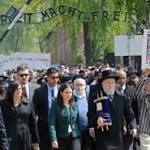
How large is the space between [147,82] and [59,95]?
1.58 m

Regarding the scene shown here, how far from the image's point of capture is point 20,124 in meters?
10.1

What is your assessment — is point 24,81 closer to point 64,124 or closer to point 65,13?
point 64,124

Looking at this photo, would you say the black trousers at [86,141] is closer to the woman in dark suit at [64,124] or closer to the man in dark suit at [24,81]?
the woman in dark suit at [64,124]

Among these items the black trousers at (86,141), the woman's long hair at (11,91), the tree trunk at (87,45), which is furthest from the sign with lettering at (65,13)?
Result: the woman's long hair at (11,91)

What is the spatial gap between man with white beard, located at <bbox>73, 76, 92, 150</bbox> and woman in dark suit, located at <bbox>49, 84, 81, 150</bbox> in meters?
0.21

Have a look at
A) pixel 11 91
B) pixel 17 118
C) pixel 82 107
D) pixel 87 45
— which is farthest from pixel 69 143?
pixel 87 45

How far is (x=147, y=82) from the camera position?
11.2m

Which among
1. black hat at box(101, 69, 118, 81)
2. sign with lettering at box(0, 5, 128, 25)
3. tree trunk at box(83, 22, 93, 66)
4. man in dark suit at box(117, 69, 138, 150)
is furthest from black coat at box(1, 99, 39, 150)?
tree trunk at box(83, 22, 93, 66)

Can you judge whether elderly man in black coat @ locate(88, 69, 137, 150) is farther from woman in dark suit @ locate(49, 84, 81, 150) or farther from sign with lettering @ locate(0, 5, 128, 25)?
sign with lettering @ locate(0, 5, 128, 25)

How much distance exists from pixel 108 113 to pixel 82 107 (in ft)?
3.12

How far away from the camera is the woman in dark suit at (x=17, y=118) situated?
32.8ft

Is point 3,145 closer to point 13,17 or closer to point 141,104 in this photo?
point 141,104

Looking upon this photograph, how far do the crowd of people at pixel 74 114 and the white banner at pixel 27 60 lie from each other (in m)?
12.7

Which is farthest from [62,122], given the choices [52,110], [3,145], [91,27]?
[91,27]
